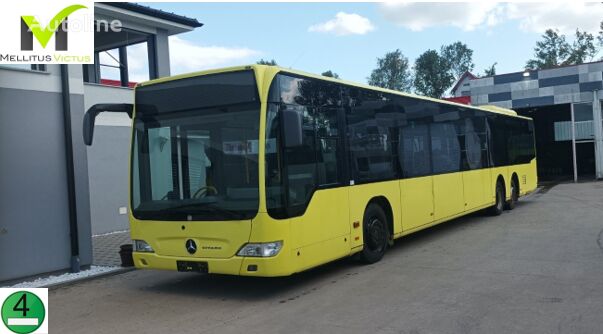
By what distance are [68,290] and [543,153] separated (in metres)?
30.6

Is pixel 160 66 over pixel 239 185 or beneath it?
over

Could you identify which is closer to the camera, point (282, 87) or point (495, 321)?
point (495, 321)

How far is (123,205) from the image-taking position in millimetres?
15031

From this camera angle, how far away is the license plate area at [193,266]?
6.86 meters

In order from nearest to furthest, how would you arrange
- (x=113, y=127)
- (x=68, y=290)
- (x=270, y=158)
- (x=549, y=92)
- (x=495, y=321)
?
(x=495, y=321)
(x=270, y=158)
(x=68, y=290)
(x=113, y=127)
(x=549, y=92)

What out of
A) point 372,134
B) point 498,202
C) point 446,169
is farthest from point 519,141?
point 372,134

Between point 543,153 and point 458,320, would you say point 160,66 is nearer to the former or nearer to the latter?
point 458,320

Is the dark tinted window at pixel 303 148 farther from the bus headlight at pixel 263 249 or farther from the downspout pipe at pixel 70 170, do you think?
the downspout pipe at pixel 70 170

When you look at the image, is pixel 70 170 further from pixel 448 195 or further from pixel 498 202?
pixel 498 202

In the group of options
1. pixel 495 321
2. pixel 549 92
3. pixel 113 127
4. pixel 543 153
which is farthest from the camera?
pixel 543 153

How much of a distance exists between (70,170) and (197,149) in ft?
10.4

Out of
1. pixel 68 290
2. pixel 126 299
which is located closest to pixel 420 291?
pixel 126 299

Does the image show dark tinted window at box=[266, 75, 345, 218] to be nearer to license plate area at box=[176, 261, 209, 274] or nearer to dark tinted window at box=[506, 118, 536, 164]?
Result: license plate area at box=[176, 261, 209, 274]

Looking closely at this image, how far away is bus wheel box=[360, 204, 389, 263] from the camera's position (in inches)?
336
